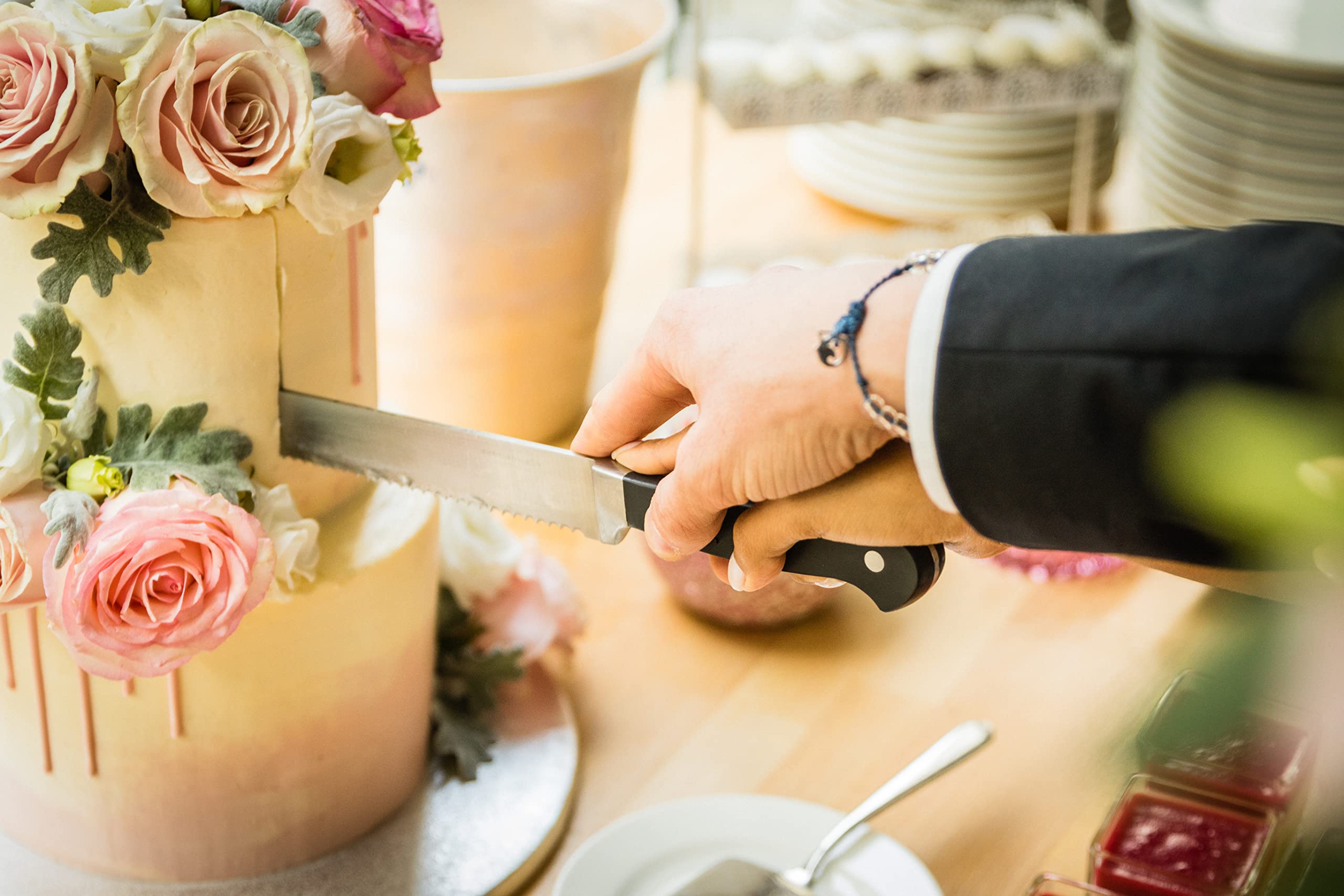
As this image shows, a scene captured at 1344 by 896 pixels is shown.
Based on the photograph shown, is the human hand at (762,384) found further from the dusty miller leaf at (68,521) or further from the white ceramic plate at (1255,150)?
the white ceramic plate at (1255,150)

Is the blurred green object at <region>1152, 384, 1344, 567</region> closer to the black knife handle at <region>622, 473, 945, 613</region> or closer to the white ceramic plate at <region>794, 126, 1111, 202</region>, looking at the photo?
the black knife handle at <region>622, 473, 945, 613</region>

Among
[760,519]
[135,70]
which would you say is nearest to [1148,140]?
[760,519]

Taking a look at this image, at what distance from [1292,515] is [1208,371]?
23 cm

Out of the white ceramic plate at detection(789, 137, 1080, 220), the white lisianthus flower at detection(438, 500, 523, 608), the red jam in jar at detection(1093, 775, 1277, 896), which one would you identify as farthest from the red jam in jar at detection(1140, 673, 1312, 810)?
the white ceramic plate at detection(789, 137, 1080, 220)

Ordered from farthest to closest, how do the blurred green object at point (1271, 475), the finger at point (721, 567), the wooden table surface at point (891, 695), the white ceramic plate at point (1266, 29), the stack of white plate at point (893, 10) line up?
1. the stack of white plate at point (893, 10)
2. the white ceramic plate at point (1266, 29)
3. the wooden table surface at point (891, 695)
4. the finger at point (721, 567)
5. the blurred green object at point (1271, 475)

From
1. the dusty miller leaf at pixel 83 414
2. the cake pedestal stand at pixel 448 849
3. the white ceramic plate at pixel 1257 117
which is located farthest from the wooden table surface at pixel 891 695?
the white ceramic plate at pixel 1257 117

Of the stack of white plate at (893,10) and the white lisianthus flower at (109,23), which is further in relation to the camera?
the stack of white plate at (893,10)

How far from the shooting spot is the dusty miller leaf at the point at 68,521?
1.77 ft

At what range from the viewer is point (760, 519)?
1.76 feet

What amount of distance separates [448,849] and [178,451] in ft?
0.97

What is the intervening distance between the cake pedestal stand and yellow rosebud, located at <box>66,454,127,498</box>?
261 mm

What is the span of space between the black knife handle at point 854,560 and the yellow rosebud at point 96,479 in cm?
23

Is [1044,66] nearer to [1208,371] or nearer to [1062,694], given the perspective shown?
[1062,694]

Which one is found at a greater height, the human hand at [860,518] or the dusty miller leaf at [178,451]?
the human hand at [860,518]
